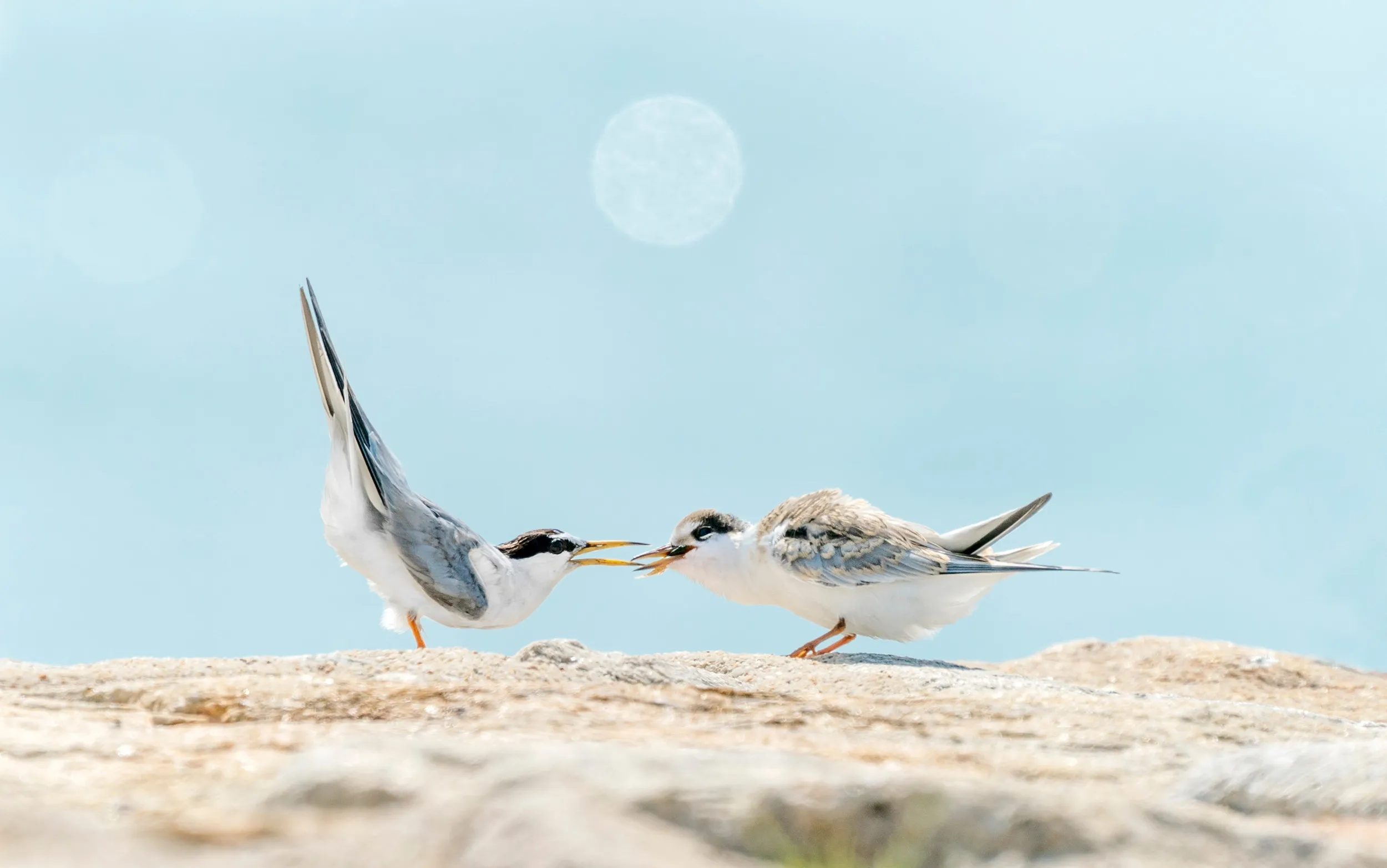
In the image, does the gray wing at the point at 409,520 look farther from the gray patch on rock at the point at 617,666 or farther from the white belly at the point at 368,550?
the gray patch on rock at the point at 617,666

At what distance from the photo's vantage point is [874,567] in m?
7.59

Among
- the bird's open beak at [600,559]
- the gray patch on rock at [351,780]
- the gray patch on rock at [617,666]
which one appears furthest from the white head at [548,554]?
the gray patch on rock at [351,780]

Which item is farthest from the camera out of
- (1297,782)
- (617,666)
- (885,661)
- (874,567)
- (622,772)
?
(874,567)

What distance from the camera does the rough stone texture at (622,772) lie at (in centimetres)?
195

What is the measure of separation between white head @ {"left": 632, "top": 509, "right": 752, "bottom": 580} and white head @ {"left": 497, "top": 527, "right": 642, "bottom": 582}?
1.80 ft

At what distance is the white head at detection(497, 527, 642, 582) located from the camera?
27.7ft

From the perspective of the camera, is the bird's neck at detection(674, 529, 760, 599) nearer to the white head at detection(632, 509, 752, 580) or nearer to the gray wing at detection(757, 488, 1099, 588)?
the white head at detection(632, 509, 752, 580)

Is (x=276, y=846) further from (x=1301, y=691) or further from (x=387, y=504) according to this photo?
(x=1301, y=691)

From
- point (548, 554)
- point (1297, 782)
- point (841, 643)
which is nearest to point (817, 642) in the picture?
point (841, 643)

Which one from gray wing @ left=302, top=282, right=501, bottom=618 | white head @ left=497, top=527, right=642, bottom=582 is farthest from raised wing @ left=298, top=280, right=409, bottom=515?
white head @ left=497, top=527, right=642, bottom=582

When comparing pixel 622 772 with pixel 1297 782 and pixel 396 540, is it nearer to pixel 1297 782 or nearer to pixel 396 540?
pixel 1297 782

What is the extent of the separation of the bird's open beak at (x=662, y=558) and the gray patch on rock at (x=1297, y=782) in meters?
6.41

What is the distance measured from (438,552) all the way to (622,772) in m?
5.41

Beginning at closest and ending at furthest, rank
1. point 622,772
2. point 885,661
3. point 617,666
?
1. point 622,772
2. point 617,666
3. point 885,661
